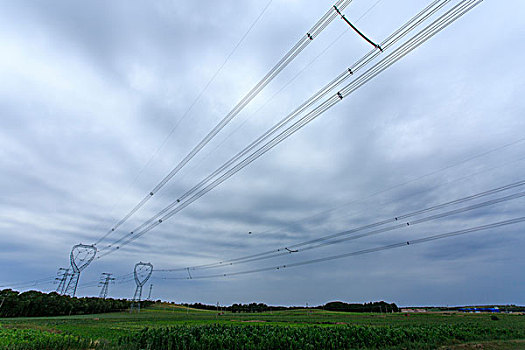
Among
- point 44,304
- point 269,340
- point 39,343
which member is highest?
point 44,304

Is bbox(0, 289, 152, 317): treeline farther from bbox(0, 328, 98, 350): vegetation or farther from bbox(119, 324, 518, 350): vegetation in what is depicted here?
bbox(119, 324, 518, 350): vegetation

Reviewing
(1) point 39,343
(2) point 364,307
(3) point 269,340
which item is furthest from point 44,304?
(2) point 364,307

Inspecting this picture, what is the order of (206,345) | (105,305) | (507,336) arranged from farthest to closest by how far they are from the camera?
1. (105,305)
2. (507,336)
3. (206,345)

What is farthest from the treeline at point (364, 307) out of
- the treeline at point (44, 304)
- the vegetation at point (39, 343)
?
the vegetation at point (39, 343)

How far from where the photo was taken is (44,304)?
8256 centimetres

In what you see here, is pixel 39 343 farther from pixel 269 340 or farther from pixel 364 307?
pixel 364 307

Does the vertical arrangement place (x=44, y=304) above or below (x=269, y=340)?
above

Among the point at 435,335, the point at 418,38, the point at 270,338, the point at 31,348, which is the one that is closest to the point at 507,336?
the point at 435,335

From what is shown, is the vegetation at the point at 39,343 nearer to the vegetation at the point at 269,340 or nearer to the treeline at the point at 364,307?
the vegetation at the point at 269,340

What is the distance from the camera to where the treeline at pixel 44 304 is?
251 ft

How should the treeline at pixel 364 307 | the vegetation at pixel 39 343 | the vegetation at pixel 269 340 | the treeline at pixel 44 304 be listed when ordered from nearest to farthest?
the vegetation at pixel 39 343 < the vegetation at pixel 269 340 < the treeline at pixel 44 304 < the treeline at pixel 364 307

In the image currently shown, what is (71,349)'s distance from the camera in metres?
16.8

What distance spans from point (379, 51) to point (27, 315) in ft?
377

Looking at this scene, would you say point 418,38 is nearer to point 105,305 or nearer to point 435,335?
point 435,335
